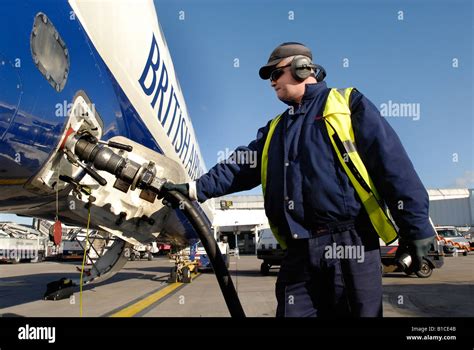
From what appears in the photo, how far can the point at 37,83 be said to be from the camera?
2381 millimetres

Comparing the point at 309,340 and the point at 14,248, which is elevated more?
the point at 309,340

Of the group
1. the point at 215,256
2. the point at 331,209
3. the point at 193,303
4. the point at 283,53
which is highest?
the point at 283,53

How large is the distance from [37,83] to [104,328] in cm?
145

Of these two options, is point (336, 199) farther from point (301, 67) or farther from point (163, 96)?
point (163, 96)

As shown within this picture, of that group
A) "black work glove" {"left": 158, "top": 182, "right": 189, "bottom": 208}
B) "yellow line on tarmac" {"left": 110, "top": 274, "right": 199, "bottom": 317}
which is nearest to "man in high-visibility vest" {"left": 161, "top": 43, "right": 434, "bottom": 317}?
"black work glove" {"left": 158, "top": 182, "right": 189, "bottom": 208}

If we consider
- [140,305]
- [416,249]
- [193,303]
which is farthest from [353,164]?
[140,305]

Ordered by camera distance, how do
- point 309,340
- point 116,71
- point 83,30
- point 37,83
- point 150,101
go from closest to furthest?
Result: point 309,340, point 37,83, point 83,30, point 116,71, point 150,101

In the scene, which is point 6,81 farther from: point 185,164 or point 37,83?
point 185,164

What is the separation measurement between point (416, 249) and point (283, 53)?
123 cm

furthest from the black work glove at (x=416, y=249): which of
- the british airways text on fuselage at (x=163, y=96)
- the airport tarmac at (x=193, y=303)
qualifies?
the airport tarmac at (x=193, y=303)

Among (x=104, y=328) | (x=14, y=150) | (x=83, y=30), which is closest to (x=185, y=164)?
(x=83, y=30)

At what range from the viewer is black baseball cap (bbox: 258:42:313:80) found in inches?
88.1

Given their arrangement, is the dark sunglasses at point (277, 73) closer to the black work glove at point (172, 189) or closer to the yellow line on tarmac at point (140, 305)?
the black work glove at point (172, 189)

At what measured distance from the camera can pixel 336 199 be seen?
1938 millimetres
